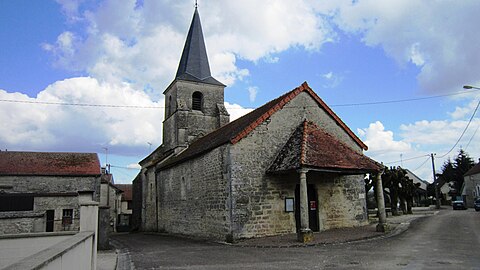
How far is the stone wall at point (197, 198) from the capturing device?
15312 mm

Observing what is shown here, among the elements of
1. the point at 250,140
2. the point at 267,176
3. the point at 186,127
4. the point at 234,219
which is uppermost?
the point at 186,127

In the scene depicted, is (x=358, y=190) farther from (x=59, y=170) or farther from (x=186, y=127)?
(x=59, y=170)

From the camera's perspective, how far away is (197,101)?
29.3 m

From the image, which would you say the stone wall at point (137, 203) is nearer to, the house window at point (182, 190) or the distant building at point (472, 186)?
the house window at point (182, 190)

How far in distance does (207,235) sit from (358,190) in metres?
7.55

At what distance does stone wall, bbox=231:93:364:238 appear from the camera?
14484 millimetres

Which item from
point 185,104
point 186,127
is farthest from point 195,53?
point 186,127

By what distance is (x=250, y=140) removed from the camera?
15.3 meters

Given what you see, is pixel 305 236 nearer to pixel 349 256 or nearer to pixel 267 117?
pixel 349 256

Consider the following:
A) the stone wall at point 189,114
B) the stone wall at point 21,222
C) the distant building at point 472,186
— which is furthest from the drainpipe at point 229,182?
the distant building at point 472,186

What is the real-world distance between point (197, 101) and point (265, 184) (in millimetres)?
15679

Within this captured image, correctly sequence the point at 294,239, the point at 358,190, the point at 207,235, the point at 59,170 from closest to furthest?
1. the point at 294,239
2. the point at 207,235
3. the point at 358,190
4. the point at 59,170

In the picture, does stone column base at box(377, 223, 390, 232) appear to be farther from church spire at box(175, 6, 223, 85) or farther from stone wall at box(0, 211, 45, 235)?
church spire at box(175, 6, 223, 85)

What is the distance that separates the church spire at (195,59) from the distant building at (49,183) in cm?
982
